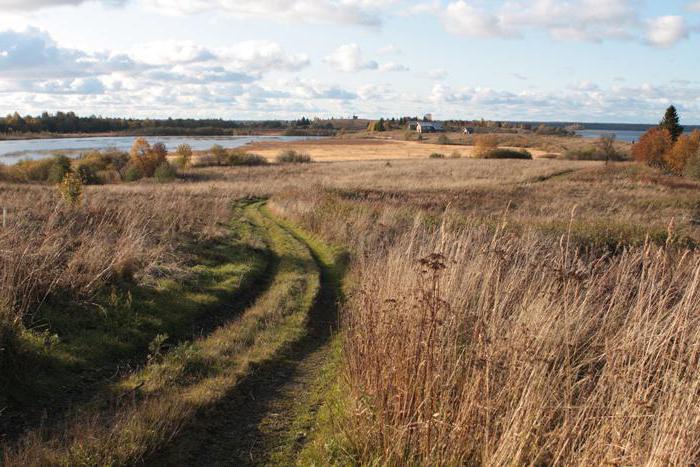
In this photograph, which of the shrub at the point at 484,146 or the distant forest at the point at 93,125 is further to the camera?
→ the distant forest at the point at 93,125

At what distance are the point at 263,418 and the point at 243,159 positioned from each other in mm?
80872

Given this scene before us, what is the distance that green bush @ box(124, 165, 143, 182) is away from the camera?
60562 millimetres

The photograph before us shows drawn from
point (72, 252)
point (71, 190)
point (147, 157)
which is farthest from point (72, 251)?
point (147, 157)

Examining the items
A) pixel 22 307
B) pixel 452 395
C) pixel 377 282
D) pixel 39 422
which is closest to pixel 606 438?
pixel 452 395

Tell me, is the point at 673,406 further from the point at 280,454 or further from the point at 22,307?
the point at 22,307

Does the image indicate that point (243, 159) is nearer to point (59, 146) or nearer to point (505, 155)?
point (505, 155)

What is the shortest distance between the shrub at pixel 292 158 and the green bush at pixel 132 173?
93.7ft

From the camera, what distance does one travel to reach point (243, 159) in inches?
3322

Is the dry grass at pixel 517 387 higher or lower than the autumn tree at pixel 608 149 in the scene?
lower

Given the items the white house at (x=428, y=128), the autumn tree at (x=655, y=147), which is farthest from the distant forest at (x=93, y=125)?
the autumn tree at (x=655, y=147)

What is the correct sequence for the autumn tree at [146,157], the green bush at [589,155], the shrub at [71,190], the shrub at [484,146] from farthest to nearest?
the shrub at [484,146] < the green bush at [589,155] < the autumn tree at [146,157] < the shrub at [71,190]

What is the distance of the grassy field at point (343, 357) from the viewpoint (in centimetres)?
442

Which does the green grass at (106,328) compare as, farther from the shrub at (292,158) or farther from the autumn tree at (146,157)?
the shrub at (292,158)

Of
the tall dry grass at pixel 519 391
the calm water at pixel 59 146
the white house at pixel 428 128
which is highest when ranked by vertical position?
the white house at pixel 428 128
